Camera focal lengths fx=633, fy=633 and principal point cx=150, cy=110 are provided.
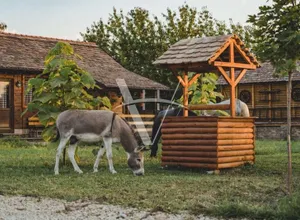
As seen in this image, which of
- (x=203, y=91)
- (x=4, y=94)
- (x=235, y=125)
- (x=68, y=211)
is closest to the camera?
(x=68, y=211)

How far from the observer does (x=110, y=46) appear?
169ft

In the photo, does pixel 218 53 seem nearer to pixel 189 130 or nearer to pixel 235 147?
pixel 189 130

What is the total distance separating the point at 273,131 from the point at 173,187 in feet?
87.2

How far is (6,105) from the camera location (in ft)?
98.6

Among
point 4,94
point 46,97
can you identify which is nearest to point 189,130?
point 46,97

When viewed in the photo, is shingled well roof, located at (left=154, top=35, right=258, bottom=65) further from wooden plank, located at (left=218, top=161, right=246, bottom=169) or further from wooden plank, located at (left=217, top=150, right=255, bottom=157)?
wooden plank, located at (left=218, top=161, right=246, bottom=169)

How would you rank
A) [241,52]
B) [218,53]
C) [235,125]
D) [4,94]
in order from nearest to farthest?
[218,53]
[235,125]
[241,52]
[4,94]

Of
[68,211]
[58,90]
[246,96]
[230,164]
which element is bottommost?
[68,211]

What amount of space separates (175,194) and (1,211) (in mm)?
3012

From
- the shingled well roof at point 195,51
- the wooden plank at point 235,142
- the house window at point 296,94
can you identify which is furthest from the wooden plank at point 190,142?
the house window at point 296,94

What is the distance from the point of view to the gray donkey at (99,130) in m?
14.9

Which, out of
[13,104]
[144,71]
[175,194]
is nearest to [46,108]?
[175,194]

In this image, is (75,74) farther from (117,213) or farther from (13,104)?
(13,104)

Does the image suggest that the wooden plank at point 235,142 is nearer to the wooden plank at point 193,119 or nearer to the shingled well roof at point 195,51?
the wooden plank at point 193,119
